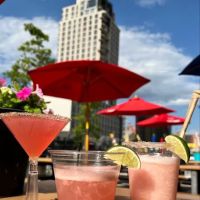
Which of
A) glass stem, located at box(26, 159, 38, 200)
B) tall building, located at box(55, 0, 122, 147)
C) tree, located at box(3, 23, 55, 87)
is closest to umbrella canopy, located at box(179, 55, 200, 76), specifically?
glass stem, located at box(26, 159, 38, 200)

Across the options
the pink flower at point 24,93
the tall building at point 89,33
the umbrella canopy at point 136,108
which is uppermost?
the tall building at point 89,33

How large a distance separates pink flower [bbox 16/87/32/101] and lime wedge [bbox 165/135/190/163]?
0.60m

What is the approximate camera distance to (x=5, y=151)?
1.29 m

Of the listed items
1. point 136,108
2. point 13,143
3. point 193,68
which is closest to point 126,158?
point 13,143

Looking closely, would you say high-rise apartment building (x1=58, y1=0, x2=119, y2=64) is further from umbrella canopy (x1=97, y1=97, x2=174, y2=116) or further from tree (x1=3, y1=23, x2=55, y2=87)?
umbrella canopy (x1=97, y1=97, x2=174, y2=116)

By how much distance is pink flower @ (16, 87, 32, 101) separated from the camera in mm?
1424

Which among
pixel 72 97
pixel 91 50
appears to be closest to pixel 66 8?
pixel 91 50

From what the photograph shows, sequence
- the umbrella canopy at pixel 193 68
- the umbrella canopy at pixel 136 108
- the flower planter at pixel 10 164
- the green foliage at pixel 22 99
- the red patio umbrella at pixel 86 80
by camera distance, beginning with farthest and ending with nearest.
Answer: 1. the umbrella canopy at pixel 136 108
2. the red patio umbrella at pixel 86 80
3. the umbrella canopy at pixel 193 68
4. the green foliage at pixel 22 99
5. the flower planter at pixel 10 164

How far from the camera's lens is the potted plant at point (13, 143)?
4.25 ft

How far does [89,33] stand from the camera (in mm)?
105688

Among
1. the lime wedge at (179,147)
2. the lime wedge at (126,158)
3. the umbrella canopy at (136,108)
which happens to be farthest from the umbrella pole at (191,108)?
the umbrella canopy at (136,108)

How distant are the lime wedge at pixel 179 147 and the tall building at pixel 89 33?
100 meters

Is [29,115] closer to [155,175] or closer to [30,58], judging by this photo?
[155,175]

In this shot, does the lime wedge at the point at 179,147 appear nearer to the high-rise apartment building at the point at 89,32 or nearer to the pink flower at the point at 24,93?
the pink flower at the point at 24,93
